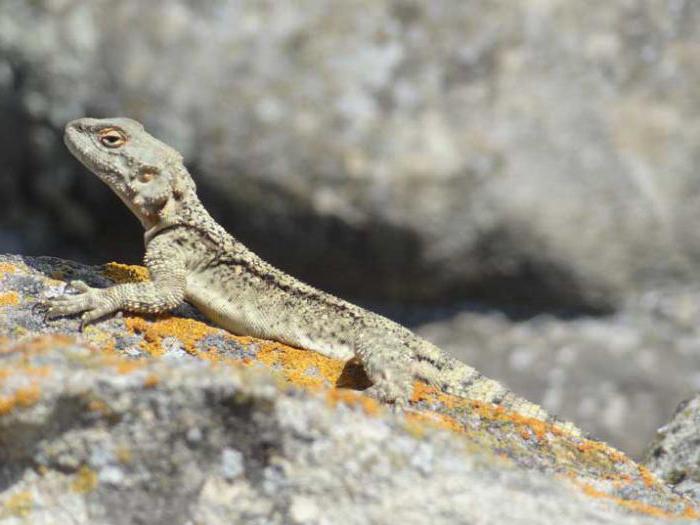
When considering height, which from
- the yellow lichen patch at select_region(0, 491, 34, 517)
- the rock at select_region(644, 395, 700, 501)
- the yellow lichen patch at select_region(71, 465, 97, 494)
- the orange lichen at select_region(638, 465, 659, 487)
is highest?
the rock at select_region(644, 395, 700, 501)

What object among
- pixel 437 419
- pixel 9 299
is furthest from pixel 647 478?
pixel 9 299

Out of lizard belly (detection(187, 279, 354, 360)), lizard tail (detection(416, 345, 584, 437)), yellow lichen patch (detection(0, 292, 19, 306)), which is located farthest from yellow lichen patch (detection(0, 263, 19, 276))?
lizard tail (detection(416, 345, 584, 437))

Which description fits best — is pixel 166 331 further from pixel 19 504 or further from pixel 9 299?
pixel 19 504

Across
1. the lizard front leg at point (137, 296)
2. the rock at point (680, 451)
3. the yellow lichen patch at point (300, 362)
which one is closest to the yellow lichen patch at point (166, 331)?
the lizard front leg at point (137, 296)

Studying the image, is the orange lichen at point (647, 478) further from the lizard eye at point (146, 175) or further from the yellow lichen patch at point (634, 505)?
the lizard eye at point (146, 175)

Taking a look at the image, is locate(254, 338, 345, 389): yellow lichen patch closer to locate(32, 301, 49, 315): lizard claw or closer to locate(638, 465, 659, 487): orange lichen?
locate(32, 301, 49, 315): lizard claw

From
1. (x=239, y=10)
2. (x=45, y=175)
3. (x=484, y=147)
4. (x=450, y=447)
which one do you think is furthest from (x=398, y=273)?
(x=450, y=447)
